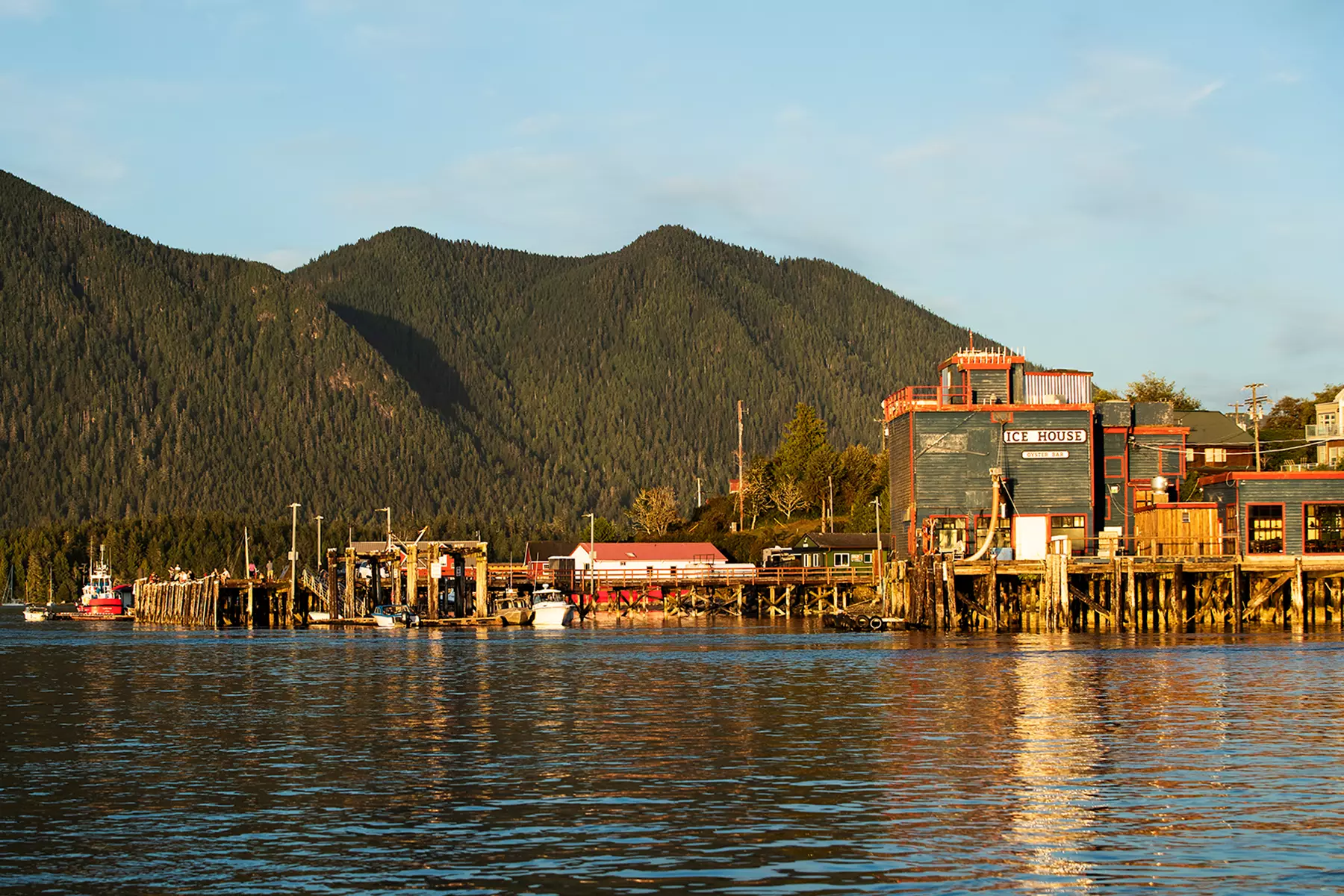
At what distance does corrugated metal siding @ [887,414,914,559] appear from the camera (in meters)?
111

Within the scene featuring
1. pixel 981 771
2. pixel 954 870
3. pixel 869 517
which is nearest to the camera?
pixel 954 870

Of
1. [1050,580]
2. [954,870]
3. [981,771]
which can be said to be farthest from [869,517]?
[954,870]

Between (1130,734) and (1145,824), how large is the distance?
13.4m

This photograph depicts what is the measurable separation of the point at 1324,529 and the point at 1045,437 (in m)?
18.5

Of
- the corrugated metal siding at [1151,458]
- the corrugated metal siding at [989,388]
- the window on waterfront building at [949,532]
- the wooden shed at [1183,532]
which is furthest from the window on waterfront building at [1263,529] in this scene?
the corrugated metal siding at [989,388]

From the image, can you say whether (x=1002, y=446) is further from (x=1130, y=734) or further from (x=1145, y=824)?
(x=1145, y=824)

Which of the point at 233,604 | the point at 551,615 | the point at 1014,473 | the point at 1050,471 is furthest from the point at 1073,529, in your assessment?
the point at 233,604

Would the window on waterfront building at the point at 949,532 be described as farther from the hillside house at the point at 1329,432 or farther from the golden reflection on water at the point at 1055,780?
the golden reflection on water at the point at 1055,780

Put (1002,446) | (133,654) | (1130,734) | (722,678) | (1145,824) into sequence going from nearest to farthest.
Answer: (1145,824) < (1130,734) < (722,678) < (133,654) < (1002,446)

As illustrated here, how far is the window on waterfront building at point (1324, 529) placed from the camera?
98.2m

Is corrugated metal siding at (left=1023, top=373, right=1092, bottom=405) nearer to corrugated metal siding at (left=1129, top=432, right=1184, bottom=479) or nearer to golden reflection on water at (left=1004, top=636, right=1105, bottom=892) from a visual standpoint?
corrugated metal siding at (left=1129, top=432, right=1184, bottom=479)

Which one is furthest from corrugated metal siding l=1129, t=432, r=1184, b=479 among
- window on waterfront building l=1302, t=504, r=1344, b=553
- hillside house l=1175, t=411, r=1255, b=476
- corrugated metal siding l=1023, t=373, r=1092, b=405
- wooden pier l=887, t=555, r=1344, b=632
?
hillside house l=1175, t=411, r=1255, b=476

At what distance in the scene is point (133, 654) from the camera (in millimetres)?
93812

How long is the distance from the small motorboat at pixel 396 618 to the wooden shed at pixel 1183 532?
57346mm
